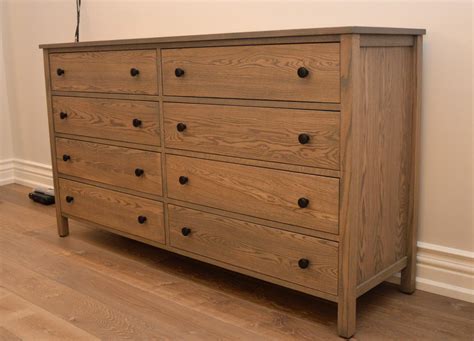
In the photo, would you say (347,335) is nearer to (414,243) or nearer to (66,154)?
(414,243)

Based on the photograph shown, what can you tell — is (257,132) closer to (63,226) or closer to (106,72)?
(106,72)

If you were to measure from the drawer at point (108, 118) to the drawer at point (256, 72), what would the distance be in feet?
0.52

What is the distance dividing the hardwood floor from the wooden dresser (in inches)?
4.8

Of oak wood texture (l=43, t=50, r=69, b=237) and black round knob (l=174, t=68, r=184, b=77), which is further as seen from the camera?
oak wood texture (l=43, t=50, r=69, b=237)

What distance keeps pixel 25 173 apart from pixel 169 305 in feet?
7.14

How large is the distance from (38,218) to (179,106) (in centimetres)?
139

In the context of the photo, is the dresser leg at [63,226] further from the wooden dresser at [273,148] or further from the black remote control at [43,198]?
the black remote control at [43,198]

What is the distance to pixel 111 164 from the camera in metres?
2.38

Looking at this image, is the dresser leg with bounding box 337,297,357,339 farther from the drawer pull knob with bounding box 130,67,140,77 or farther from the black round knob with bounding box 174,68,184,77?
the drawer pull knob with bounding box 130,67,140,77

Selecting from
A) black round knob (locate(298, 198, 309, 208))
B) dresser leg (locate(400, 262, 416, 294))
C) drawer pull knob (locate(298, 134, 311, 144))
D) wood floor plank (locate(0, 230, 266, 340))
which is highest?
drawer pull knob (locate(298, 134, 311, 144))

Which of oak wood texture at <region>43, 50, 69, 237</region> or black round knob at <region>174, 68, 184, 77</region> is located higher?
black round knob at <region>174, 68, 184, 77</region>

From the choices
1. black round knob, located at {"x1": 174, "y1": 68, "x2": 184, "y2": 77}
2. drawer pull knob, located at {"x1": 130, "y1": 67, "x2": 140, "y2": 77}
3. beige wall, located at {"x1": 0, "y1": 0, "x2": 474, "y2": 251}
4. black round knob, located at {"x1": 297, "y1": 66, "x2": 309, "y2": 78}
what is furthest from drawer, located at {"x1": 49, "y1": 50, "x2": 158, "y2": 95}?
black round knob, located at {"x1": 297, "y1": 66, "x2": 309, "y2": 78}

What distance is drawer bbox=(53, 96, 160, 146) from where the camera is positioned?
2.17 metres

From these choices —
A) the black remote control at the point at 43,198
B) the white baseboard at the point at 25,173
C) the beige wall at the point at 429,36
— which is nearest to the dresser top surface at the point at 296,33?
the beige wall at the point at 429,36
